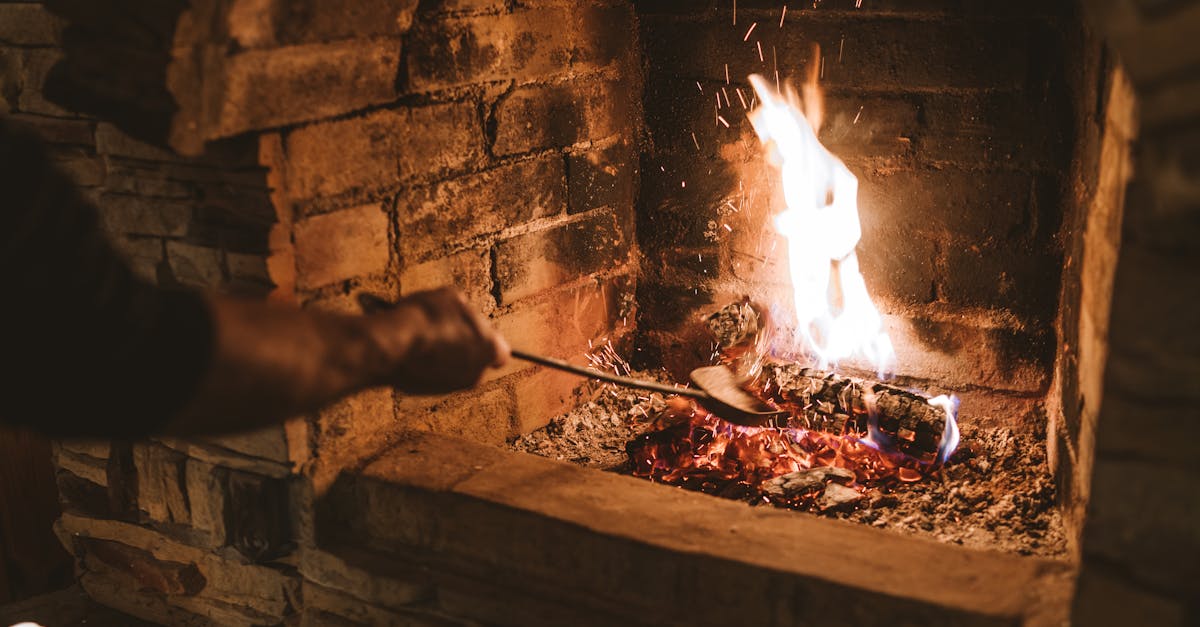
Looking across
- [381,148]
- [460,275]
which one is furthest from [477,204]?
[381,148]

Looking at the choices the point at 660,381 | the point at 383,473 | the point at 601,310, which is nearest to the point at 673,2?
the point at 601,310

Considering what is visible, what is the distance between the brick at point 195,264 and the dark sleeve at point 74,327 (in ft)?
2.89

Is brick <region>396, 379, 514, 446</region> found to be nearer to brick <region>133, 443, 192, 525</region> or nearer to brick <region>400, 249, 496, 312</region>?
brick <region>400, 249, 496, 312</region>

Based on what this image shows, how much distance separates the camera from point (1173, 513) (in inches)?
65.7

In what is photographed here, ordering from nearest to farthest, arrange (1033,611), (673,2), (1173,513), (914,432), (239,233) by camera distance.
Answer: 1. (1173,513)
2. (1033,611)
3. (239,233)
4. (914,432)
5. (673,2)

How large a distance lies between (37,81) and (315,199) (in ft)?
2.60

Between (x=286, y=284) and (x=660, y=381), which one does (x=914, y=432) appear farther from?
(x=286, y=284)

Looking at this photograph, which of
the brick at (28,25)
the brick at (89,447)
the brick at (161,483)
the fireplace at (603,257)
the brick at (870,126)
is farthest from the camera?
the brick at (870,126)

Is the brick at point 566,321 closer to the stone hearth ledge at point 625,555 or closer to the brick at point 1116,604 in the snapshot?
the stone hearth ledge at point 625,555

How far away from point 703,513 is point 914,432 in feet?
2.48

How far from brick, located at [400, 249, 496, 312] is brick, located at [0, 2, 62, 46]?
0.99 m

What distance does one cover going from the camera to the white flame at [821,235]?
10.1 feet

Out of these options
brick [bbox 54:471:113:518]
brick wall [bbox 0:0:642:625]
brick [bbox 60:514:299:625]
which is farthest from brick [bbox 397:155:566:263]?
brick [bbox 54:471:113:518]

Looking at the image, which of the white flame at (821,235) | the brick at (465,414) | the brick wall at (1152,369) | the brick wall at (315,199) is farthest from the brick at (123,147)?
the brick wall at (1152,369)
